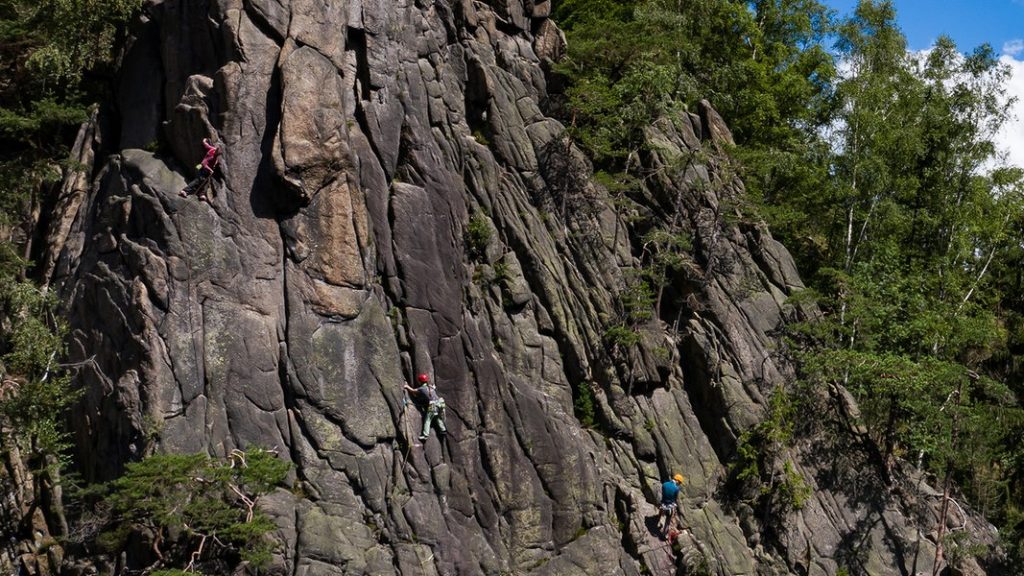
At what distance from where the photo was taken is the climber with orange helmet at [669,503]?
25094mm

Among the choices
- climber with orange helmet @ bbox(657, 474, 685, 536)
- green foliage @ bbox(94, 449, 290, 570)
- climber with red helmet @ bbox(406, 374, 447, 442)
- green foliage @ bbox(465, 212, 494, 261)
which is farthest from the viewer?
green foliage @ bbox(465, 212, 494, 261)

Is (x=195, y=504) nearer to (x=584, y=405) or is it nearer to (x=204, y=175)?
(x=204, y=175)

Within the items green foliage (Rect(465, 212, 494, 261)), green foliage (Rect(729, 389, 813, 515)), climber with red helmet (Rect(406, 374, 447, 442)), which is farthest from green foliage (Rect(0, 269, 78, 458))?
green foliage (Rect(729, 389, 813, 515))

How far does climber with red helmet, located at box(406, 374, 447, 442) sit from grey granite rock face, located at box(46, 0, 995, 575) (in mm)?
321

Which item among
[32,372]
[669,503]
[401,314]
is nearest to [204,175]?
[401,314]

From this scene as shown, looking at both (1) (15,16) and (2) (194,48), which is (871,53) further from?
(1) (15,16)

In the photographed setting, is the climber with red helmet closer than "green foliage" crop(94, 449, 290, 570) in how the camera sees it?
No

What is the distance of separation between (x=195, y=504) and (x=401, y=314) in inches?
285

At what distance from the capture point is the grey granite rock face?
2066 centimetres

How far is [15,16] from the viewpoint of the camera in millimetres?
28672

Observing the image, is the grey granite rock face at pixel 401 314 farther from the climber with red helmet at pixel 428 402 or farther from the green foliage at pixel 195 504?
the green foliage at pixel 195 504

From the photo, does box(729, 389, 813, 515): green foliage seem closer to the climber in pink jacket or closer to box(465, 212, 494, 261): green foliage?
box(465, 212, 494, 261): green foliage

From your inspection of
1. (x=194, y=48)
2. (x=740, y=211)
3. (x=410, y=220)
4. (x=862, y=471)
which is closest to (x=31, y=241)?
(x=194, y=48)

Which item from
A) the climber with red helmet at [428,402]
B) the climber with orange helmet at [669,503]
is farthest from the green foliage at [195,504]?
the climber with orange helmet at [669,503]
